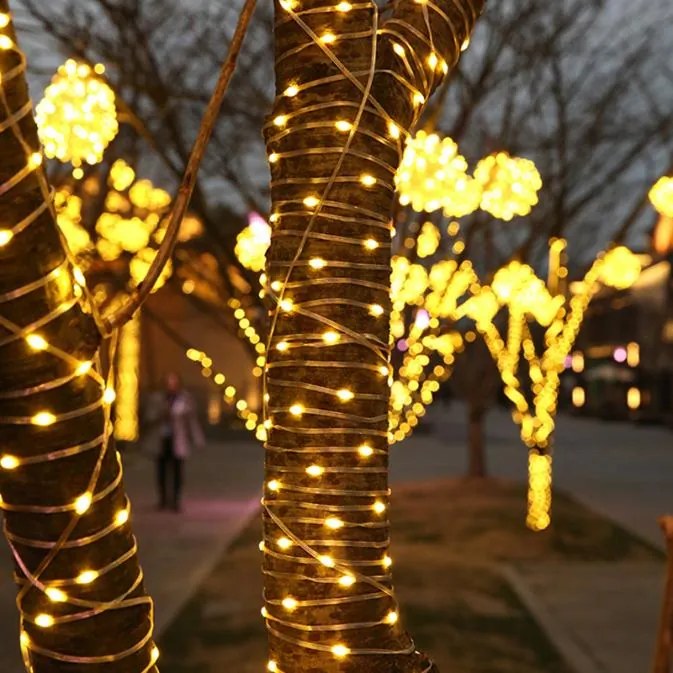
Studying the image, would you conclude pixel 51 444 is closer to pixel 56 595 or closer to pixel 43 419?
pixel 43 419

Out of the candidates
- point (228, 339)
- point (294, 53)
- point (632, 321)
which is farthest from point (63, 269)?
point (632, 321)

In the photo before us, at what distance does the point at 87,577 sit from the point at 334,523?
585mm

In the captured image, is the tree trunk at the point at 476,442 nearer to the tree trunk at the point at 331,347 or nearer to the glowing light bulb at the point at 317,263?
the tree trunk at the point at 331,347

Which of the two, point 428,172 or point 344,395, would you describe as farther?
point 428,172

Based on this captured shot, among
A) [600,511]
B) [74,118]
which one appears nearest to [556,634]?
[74,118]

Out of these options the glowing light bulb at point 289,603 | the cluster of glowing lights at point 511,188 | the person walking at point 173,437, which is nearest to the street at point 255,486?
the person walking at point 173,437

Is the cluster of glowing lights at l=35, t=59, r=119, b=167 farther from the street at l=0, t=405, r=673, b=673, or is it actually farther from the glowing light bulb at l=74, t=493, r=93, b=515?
the glowing light bulb at l=74, t=493, r=93, b=515

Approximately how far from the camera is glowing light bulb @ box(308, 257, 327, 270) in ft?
7.70

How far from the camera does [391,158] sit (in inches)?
97.3

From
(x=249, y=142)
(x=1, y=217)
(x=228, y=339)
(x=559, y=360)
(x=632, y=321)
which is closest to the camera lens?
(x=1, y=217)

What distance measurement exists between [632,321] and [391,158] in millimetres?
46713

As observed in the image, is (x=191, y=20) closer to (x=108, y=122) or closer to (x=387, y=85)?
(x=108, y=122)

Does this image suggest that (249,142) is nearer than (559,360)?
Yes

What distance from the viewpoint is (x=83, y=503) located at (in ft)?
6.47
